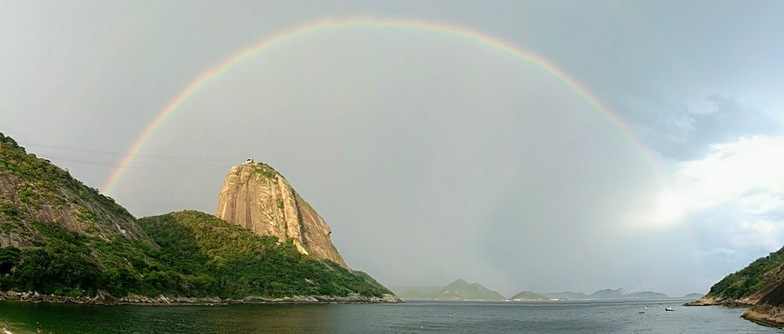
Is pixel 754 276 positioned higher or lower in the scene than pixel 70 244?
lower

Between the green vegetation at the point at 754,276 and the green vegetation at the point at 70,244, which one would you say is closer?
the green vegetation at the point at 70,244

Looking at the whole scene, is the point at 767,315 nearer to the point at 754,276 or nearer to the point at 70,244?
the point at 754,276

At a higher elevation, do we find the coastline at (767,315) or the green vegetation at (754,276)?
the green vegetation at (754,276)

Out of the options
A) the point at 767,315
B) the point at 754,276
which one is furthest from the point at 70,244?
the point at 754,276

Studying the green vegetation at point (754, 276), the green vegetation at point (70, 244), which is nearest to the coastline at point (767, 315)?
the green vegetation at point (754, 276)

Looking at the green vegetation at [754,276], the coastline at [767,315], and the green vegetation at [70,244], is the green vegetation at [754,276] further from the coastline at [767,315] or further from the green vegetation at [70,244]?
the green vegetation at [70,244]

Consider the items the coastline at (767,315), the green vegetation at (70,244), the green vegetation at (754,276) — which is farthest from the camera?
the green vegetation at (754,276)

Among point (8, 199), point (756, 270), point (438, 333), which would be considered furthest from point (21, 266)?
point (756, 270)

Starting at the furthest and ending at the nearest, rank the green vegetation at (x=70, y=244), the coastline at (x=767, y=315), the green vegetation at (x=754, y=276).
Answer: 1. the green vegetation at (x=754, y=276)
2. the green vegetation at (x=70, y=244)
3. the coastline at (x=767, y=315)

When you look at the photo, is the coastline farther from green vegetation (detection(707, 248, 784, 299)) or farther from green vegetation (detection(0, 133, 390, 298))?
green vegetation (detection(0, 133, 390, 298))

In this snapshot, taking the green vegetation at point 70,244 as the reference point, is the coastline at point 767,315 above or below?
below

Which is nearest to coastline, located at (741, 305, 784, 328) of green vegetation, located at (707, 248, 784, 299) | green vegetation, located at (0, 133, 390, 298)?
green vegetation, located at (707, 248, 784, 299)
